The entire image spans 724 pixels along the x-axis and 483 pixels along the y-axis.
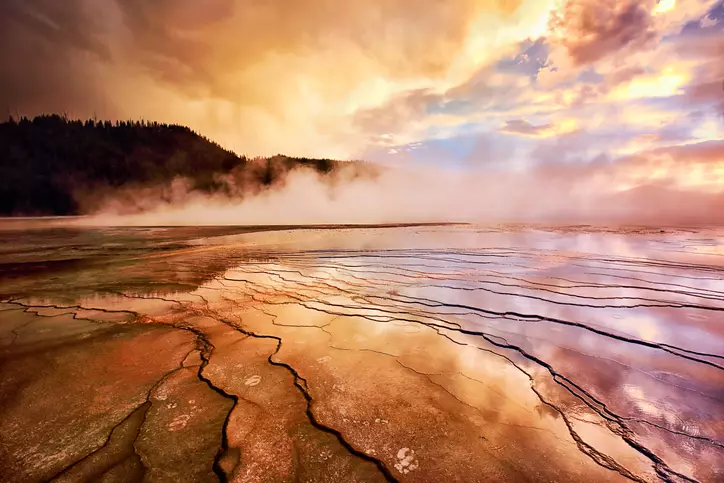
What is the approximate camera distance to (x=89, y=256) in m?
9.55

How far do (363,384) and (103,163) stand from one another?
273ft

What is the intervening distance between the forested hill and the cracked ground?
59389 millimetres

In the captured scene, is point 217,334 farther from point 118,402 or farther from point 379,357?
point 379,357

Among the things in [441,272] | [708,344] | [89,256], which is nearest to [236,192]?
[89,256]

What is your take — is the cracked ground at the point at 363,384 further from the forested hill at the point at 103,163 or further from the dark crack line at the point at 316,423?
the forested hill at the point at 103,163

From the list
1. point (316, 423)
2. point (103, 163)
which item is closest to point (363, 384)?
point (316, 423)

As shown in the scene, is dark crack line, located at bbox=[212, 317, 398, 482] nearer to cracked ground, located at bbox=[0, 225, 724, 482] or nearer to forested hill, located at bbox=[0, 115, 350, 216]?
cracked ground, located at bbox=[0, 225, 724, 482]

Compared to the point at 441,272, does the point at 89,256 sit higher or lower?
lower

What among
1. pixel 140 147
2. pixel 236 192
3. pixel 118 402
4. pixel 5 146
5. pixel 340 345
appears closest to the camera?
pixel 118 402

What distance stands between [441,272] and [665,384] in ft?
14.0

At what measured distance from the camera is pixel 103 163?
63906 millimetres

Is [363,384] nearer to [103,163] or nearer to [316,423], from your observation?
[316,423]

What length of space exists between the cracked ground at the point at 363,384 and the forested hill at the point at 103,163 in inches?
2338

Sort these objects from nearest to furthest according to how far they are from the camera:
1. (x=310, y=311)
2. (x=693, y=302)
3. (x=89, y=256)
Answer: (x=310, y=311) → (x=693, y=302) → (x=89, y=256)
